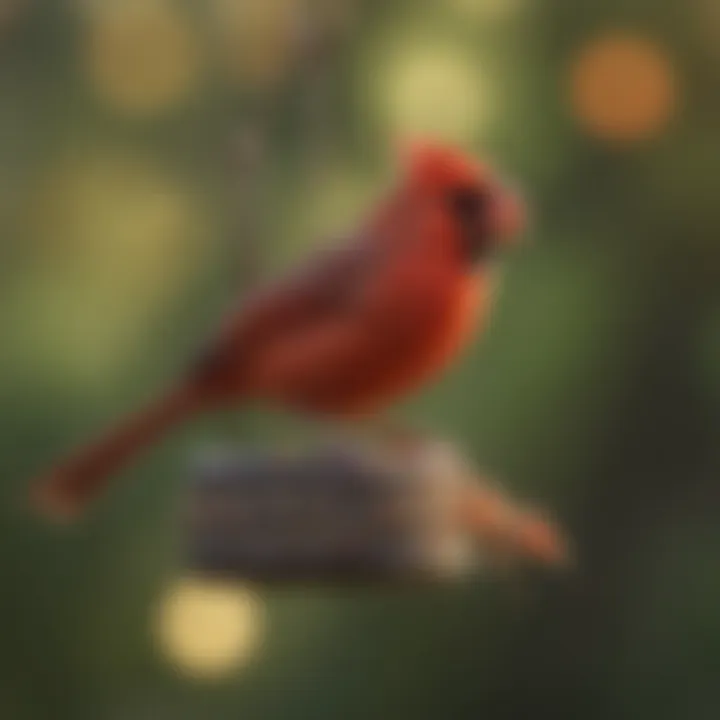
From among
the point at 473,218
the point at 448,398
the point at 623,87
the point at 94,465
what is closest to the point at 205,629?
the point at 94,465

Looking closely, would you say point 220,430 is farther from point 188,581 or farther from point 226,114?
point 226,114

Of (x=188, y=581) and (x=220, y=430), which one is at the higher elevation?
(x=220, y=430)

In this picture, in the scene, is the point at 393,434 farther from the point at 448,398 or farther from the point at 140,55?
the point at 140,55

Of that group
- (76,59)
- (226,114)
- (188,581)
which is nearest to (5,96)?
(76,59)

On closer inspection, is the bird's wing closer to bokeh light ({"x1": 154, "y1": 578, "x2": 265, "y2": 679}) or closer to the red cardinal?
the red cardinal

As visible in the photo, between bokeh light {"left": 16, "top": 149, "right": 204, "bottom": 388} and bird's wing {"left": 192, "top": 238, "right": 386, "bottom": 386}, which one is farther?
bokeh light {"left": 16, "top": 149, "right": 204, "bottom": 388}

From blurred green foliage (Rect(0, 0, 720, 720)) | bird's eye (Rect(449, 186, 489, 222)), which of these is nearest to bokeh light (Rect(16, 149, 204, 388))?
blurred green foliage (Rect(0, 0, 720, 720))

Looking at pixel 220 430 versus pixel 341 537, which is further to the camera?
pixel 220 430
